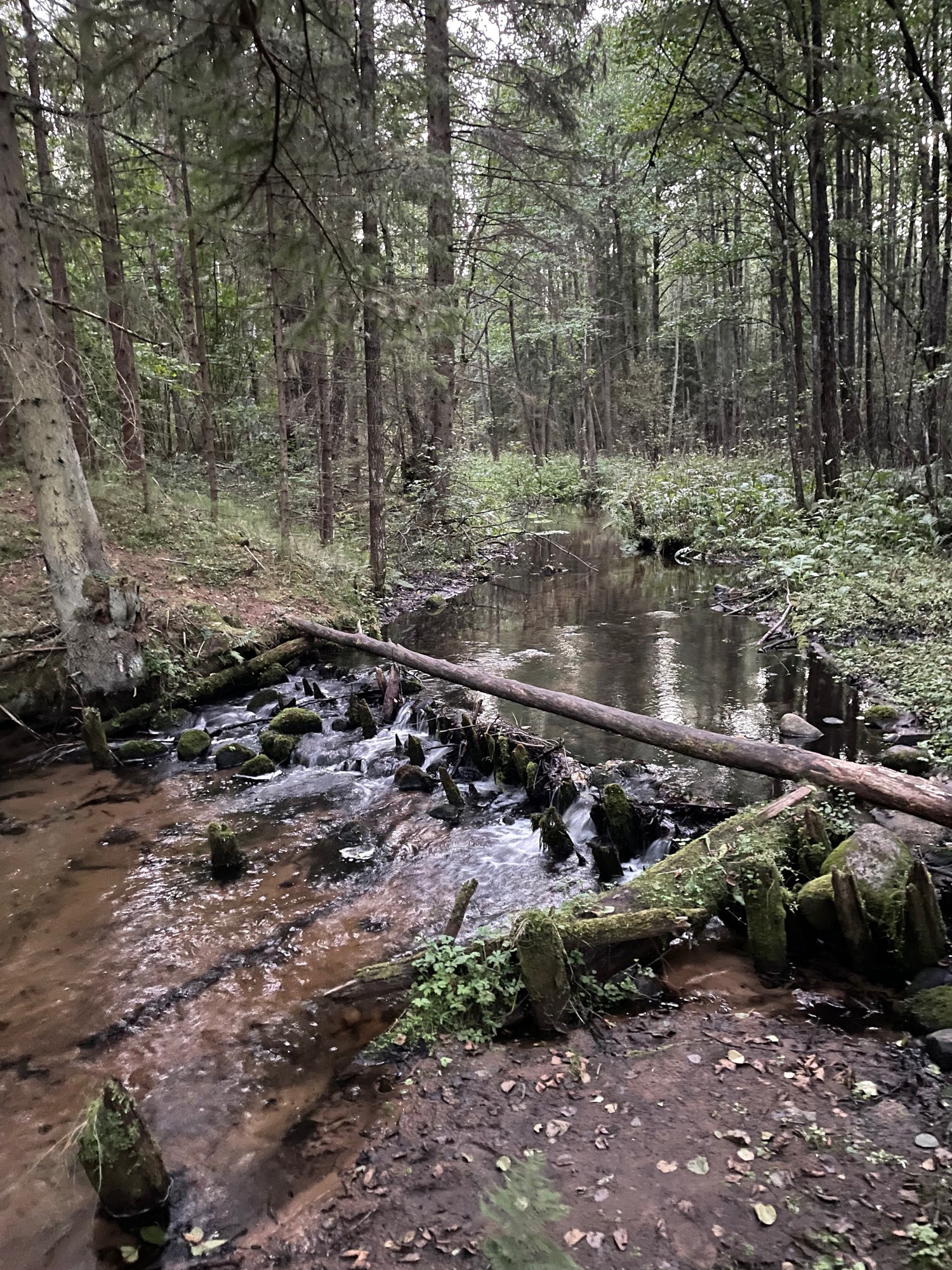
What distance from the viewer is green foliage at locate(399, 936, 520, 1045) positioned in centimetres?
397

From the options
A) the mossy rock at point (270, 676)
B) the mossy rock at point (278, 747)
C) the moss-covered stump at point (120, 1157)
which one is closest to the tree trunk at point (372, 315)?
the mossy rock at point (270, 676)

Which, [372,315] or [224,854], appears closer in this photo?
[224,854]

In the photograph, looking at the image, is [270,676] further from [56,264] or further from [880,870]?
[880,870]

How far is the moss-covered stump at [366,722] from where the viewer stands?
9.23 metres

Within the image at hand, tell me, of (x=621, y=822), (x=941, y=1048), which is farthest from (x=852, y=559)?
(x=941, y=1048)

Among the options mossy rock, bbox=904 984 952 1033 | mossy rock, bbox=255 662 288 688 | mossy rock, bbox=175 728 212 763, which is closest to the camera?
mossy rock, bbox=904 984 952 1033

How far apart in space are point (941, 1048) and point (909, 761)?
3424 mm

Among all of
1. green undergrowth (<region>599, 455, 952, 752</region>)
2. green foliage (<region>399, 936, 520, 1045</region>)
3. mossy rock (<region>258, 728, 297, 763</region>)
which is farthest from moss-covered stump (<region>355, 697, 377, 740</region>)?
green undergrowth (<region>599, 455, 952, 752</region>)

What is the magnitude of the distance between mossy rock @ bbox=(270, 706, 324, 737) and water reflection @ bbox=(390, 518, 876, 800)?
2.58 meters

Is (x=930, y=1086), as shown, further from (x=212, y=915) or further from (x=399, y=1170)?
(x=212, y=915)

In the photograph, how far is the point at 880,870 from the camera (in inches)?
173

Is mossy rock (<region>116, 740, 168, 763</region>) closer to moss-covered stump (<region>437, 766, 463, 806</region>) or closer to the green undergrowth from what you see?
moss-covered stump (<region>437, 766, 463, 806</region>)

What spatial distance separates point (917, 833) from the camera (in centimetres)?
541

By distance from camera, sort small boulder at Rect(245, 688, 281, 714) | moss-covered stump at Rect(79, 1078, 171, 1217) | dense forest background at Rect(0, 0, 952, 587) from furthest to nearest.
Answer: small boulder at Rect(245, 688, 281, 714) < dense forest background at Rect(0, 0, 952, 587) < moss-covered stump at Rect(79, 1078, 171, 1217)
